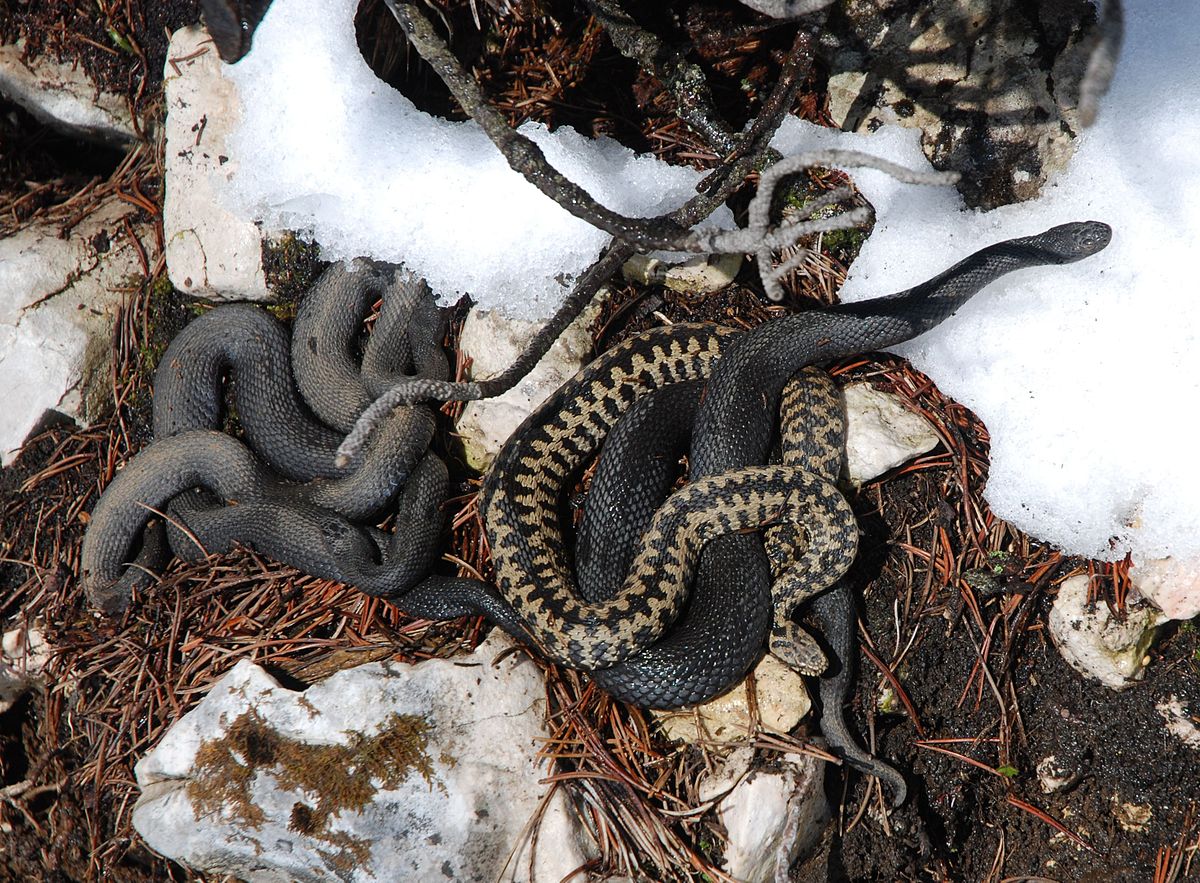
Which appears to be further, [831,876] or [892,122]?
[892,122]

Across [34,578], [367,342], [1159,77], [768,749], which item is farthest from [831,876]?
[34,578]

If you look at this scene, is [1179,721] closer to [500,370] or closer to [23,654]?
[500,370]

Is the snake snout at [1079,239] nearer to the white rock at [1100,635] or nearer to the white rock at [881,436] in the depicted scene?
the white rock at [881,436]

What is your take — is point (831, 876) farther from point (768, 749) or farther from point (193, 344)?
point (193, 344)

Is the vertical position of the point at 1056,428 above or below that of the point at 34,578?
above


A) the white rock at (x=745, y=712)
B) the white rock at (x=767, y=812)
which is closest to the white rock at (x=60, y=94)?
the white rock at (x=745, y=712)

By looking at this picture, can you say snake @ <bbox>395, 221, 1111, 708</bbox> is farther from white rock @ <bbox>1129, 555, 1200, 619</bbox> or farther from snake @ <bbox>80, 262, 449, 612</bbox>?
white rock @ <bbox>1129, 555, 1200, 619</bbox>

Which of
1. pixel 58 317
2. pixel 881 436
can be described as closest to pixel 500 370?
pixel 881 436

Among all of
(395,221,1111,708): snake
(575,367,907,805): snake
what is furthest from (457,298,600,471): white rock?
(575,367,907,805): snake
